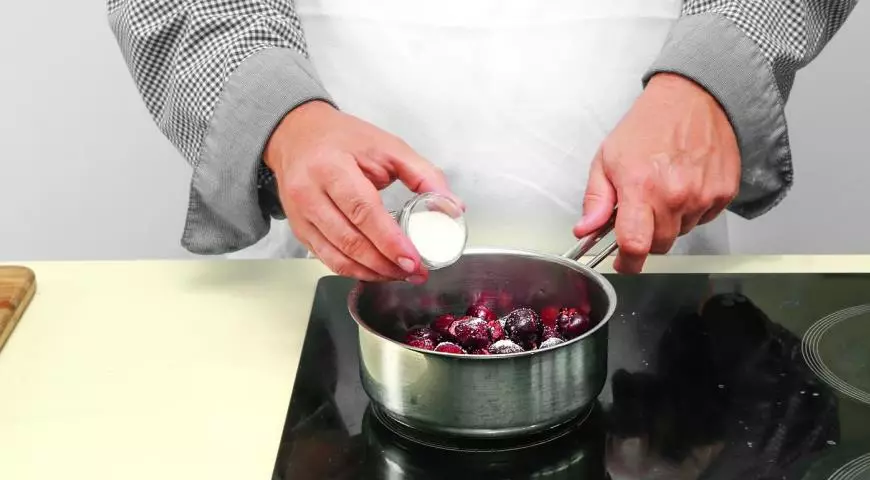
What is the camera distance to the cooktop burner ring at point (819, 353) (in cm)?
87

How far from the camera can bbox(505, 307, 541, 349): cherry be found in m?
0.85

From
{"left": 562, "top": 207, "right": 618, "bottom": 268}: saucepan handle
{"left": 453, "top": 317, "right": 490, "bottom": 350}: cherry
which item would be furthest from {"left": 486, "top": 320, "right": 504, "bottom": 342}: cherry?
{"left": 562, "top": 207, "right": 618, "bottom": 268}: saucepan handle

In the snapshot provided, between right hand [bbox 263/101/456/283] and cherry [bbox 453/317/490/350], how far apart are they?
5cm

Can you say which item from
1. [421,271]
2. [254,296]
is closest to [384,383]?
[421,271]

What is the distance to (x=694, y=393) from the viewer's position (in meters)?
0.87

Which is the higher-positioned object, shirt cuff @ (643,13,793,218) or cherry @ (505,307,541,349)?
shirt cuff @ (643,13,793,218)

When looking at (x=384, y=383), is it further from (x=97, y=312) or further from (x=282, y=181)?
(x=97, y=312)

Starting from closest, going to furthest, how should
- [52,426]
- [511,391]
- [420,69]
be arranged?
[511,391] → [52,426] → [420,69]

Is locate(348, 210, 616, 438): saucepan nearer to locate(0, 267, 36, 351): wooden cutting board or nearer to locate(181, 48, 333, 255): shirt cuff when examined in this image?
locate(181, 48, 333, 255): shirt cuff

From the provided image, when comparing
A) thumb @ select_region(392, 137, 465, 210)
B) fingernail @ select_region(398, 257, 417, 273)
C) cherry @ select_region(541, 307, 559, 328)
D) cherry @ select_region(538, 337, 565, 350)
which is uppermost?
thumb @ select_region(392, 137, 465, 210)

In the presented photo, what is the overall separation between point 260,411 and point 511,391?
0.23 meters

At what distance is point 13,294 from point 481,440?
1.66 ft

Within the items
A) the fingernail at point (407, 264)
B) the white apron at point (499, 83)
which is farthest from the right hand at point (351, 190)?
the white apron at point (499, 83)

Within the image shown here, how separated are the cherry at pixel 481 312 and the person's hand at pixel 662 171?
10 cm
